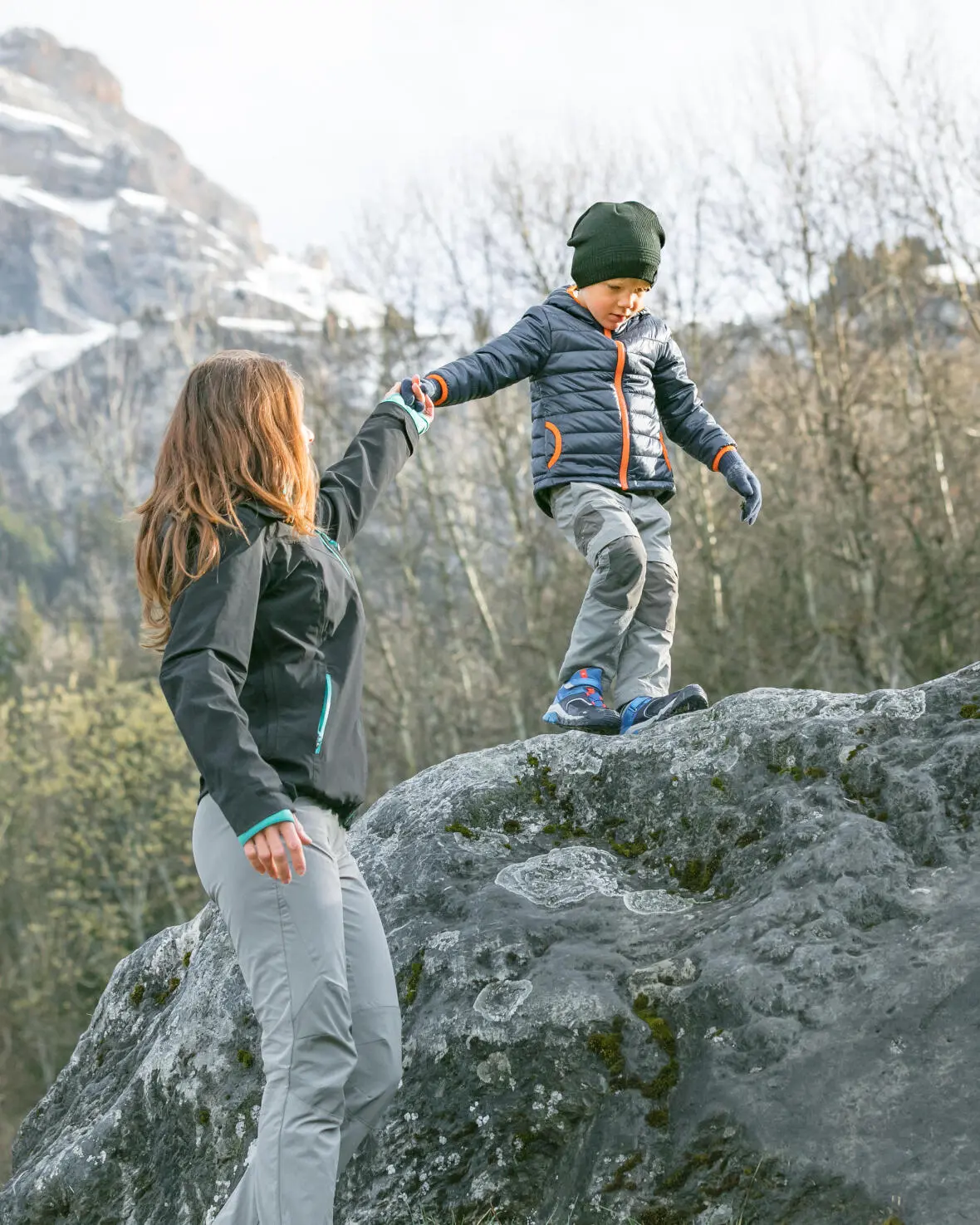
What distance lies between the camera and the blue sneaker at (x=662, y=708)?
4547 millimetres

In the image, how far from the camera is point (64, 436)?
10869cm

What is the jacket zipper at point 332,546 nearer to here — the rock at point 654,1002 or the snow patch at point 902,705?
the rock at point 654,1002

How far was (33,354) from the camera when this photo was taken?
129375 mm

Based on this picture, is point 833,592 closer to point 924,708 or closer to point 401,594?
point 401,594

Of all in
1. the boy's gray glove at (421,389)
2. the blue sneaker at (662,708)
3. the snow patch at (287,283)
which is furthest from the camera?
the snow patch at (287,283)

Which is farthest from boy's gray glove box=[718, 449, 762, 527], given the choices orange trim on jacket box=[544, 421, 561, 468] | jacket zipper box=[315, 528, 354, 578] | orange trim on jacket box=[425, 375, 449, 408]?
jacket zipper box=[315, 528, 354, 578]

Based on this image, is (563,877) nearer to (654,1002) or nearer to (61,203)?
(654,1002)

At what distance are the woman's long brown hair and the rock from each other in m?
1.40

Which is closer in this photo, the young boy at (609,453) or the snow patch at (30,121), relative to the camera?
the young boy at (609,453)

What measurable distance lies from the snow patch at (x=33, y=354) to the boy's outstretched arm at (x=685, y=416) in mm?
116052

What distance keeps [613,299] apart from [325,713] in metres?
2.70

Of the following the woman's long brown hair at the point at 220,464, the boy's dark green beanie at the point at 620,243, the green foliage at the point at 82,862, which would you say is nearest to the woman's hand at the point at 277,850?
the woman's long brown hair at the point at 220,464

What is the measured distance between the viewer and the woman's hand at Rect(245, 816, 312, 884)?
2.59 m

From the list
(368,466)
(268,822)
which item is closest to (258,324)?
(368,466)
